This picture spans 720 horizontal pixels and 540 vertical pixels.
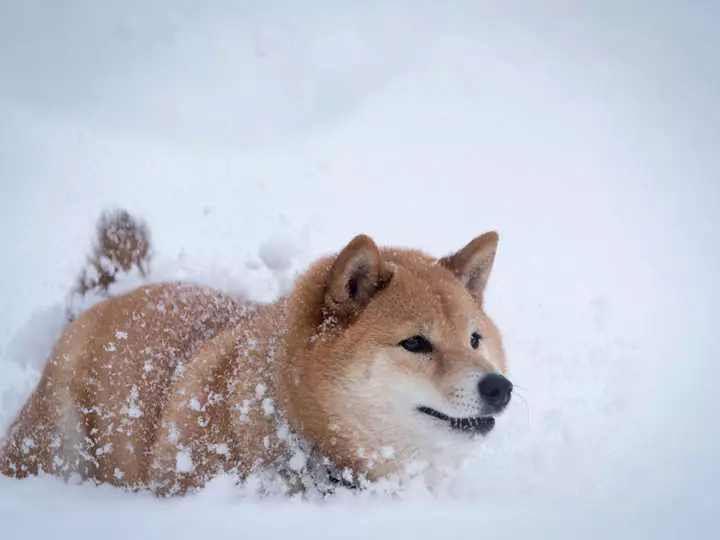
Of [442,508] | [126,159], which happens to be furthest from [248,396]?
[126,159]

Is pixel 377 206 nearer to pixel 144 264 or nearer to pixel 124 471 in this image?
pixel 144 264

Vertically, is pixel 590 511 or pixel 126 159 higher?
pixel 126 159

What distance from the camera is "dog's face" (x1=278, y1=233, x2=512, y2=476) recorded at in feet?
8.73

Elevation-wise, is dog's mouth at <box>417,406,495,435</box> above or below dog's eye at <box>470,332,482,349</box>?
below

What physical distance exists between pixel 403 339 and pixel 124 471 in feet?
5.25

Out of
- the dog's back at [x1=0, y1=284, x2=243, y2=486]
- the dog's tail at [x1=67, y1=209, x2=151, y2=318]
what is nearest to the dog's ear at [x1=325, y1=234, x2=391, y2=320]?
the dog's back at [x1=0, y1=284, x2=243, y2=486]

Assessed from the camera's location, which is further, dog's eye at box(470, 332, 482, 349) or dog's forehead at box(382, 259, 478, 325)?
dog's eye at box(470, 332, 482, 349)

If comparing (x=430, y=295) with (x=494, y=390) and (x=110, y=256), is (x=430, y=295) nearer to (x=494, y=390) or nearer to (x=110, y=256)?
(x=494, y=390)

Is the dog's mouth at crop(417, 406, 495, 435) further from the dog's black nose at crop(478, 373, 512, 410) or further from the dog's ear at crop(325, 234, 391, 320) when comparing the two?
the dog's ear at crop(325, 234, 391, 320)

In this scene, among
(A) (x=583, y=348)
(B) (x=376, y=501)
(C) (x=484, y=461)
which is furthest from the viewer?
(A) (x=583, y=348)

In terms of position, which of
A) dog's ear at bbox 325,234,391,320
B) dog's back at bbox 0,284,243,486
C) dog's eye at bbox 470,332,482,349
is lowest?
dog's back at bbox 0,284,243,486

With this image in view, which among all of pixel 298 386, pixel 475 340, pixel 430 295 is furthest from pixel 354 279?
pixel 475 340

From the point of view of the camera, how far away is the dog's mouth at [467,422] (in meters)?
2.70

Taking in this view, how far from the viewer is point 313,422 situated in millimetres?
2723
